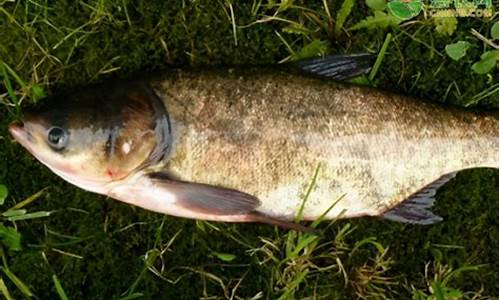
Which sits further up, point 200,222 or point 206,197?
point 206,197

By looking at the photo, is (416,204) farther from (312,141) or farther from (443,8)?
(443,8)

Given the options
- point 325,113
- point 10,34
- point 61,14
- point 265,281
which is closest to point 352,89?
point 325,113

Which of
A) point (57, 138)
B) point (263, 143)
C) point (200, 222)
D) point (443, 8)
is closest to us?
point (57, 138)

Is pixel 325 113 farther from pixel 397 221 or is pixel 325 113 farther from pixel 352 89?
pixel 397 221

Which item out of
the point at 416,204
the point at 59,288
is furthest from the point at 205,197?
the point at 416,204

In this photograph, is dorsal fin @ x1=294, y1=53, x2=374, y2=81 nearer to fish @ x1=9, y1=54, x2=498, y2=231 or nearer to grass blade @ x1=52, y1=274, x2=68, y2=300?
fish @ x1=9, y1=54, x2=498, y2=231

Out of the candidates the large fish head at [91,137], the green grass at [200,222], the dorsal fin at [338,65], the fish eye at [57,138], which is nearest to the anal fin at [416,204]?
the green grass at [200,222]
